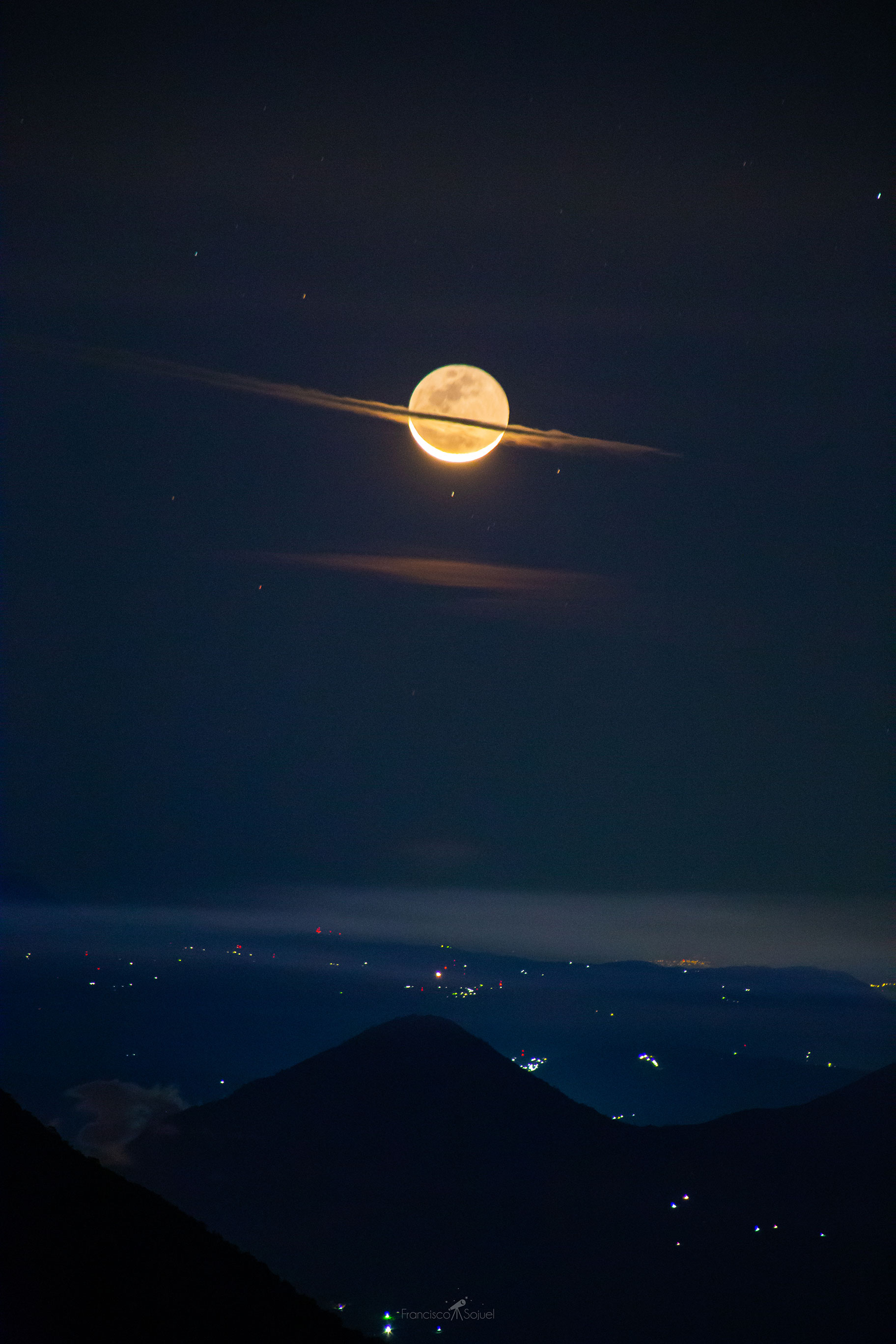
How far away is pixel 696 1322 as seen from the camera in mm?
158625

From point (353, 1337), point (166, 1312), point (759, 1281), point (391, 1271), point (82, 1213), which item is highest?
point (82, 1213)

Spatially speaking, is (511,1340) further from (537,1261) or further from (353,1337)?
(353,1337)

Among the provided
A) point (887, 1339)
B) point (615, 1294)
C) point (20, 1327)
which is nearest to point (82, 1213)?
point (20, 1327)

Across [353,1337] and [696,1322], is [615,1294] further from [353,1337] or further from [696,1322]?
[353,1337]

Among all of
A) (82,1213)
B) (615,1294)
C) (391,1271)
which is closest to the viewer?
(82,1213)

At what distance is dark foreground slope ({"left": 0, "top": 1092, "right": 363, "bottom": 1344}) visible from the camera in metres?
23.5

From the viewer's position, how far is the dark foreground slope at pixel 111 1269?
23.5 meters

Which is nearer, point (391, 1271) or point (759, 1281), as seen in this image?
point (759, 1281)

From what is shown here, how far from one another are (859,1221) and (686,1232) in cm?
3459

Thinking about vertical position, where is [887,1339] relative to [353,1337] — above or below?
below

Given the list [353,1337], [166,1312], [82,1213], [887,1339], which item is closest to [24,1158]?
[82,1213]

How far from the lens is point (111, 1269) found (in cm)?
2605

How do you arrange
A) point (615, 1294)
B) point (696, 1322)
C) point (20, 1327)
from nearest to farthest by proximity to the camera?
point (20, 1327) → point (696, 1322) → point (615, 1294)

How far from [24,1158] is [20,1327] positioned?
790 cm
